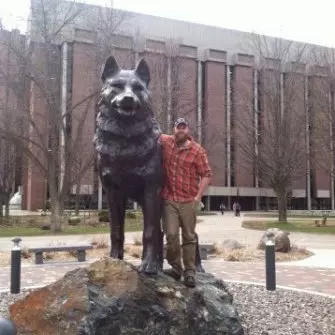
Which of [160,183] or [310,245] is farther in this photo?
[310,245]

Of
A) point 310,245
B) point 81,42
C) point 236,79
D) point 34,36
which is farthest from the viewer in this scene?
point 236,79

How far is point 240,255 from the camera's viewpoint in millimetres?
13781

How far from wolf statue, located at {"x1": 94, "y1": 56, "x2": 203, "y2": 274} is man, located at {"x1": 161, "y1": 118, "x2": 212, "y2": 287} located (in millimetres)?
91

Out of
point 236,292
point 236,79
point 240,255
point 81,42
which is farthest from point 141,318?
point 236,79

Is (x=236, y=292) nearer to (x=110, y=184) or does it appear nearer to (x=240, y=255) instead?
(x=110, y=184)

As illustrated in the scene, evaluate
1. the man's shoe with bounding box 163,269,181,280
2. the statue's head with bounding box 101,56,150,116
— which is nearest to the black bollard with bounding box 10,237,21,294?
the man's shoe with bounding box 163,269,181,280

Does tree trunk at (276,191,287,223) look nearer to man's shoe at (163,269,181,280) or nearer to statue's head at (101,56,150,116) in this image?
man's shoe at (163,269,181,280)

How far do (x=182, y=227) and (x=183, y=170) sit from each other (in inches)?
22.5

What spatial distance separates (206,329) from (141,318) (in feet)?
2.32

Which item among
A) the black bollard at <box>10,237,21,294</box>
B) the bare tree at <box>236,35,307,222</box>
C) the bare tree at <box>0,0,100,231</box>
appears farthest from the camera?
the bare tree at <box>236,35,307,222</box>

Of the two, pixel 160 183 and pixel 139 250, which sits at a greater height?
pixel 160 183

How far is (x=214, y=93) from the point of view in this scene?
56000 mm

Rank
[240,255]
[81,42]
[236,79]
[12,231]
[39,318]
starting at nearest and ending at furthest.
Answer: [39,318]
[240,255]
[12,231]
[81,42]
[236,79]

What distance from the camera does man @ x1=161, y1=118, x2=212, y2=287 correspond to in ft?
15.6
